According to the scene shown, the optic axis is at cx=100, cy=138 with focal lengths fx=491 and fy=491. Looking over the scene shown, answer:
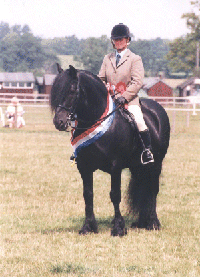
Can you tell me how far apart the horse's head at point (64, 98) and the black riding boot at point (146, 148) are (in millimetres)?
1403

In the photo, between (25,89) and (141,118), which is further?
(25,89)

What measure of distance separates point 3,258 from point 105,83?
2835 mm

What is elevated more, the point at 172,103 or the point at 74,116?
the point at 74,116

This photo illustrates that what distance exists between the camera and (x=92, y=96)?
20.8ft

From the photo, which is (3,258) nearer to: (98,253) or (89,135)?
(98,253)

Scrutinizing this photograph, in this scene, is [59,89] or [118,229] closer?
[59,89]

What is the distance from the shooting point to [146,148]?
23.0ft

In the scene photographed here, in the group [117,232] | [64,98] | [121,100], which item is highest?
[64,98]

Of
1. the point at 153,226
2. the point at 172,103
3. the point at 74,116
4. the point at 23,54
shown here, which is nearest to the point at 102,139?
the point at 74,116

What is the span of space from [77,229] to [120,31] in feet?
9.47

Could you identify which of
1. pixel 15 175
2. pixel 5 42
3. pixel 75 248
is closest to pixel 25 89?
pixel 5 42

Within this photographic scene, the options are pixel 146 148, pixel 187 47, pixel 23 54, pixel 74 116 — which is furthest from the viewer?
pixel 23 54

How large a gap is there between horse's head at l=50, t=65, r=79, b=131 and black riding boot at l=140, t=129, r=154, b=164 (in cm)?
140

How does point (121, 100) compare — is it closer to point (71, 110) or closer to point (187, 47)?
point (71, 110)
